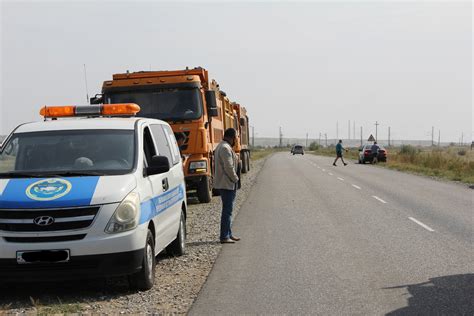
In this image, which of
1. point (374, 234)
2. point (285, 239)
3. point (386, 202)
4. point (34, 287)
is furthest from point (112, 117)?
point (386, 202)

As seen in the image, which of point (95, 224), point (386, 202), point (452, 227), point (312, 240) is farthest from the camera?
point (386, 202)

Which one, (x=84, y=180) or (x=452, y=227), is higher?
(x=84, y=180)

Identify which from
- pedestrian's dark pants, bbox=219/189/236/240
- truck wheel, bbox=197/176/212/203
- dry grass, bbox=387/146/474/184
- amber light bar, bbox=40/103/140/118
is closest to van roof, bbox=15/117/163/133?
amber light bar, bbox=40/103/140/118

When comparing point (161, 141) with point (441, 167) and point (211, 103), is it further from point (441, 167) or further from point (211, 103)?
point (441, 167)

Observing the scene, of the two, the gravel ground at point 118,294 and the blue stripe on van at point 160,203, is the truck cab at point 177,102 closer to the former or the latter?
the blue stripe on van at point 160,203

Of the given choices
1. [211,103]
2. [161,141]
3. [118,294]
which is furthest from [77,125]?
[211,103]

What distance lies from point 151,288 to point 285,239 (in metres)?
3.85

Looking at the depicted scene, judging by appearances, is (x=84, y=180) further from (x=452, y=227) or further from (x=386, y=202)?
(x=386, y=202)

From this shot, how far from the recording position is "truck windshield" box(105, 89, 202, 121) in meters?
15.5

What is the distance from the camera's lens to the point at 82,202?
20.8 ft

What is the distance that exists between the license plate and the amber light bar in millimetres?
2996

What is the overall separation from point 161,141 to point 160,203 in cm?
137

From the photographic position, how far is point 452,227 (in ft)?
39.0

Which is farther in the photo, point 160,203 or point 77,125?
point 77,125
